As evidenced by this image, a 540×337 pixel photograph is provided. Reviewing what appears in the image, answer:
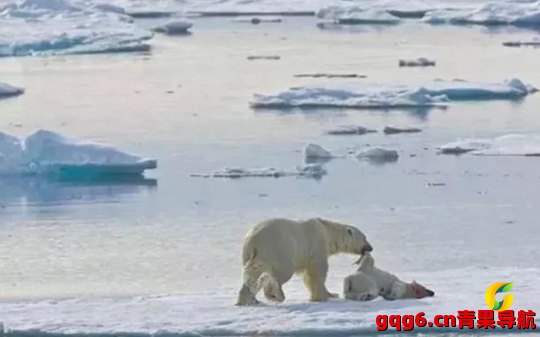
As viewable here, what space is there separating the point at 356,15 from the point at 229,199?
18.0 metres

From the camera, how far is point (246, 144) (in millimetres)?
14547

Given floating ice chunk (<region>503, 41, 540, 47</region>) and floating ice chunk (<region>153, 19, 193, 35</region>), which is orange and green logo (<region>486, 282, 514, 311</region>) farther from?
floating ice chunk (<region>153, 19, 193, 35</region>)

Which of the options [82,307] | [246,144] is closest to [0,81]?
[246,144]

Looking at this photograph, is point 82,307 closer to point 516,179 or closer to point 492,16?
point 516,179

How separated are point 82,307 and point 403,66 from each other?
48.3ft

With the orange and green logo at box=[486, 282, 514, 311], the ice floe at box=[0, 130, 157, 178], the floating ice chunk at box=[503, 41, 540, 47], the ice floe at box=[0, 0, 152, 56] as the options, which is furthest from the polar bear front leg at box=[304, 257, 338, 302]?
the floating ice chunk at box=[503, 41, 540, 47]

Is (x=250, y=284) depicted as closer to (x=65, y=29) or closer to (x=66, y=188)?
(x=66, y=188)

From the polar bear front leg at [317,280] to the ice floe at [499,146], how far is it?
7281 millimetres

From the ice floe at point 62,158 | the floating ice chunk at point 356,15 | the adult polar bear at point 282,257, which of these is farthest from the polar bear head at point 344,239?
the floating ice chunk at point 356,15

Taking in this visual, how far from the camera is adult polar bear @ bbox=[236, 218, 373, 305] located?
6.54 meters

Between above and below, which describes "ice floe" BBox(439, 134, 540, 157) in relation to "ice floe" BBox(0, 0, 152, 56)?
below

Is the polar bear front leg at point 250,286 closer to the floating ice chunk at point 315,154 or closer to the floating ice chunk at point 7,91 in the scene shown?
the floating ice chunk at point 315,154

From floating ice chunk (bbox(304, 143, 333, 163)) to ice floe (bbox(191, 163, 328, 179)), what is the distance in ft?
1.73

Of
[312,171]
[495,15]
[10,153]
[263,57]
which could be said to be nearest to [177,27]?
[263,57]
